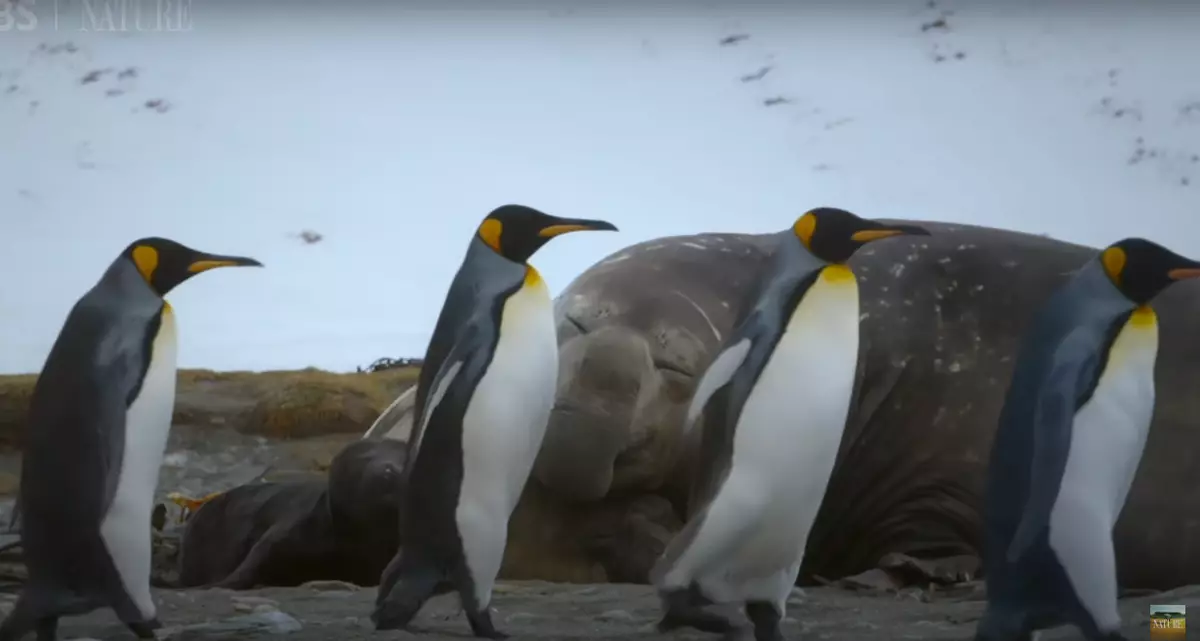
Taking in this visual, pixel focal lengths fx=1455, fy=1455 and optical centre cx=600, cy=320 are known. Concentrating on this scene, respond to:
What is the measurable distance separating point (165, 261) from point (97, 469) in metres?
0.29

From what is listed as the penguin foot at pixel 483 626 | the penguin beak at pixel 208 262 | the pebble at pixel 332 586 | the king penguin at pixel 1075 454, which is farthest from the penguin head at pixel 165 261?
the king penguin at pixel 1075 454

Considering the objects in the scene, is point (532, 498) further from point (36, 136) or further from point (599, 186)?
point (36, 136)

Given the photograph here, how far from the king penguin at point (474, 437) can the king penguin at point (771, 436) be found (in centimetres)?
21

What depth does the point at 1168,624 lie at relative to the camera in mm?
1862

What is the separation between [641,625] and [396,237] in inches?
29.2

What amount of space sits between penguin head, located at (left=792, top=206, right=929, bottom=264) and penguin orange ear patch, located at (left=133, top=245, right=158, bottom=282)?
33.2 inches

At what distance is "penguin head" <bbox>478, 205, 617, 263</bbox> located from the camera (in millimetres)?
1888

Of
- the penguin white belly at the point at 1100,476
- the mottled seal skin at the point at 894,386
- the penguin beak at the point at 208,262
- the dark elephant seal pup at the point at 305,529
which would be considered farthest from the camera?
the mottled seal skin at the point at 894,386

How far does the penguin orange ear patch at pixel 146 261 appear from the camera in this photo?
189 centimetres

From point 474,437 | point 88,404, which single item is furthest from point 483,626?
point 88,404

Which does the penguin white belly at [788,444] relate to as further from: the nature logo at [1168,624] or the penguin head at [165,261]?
the penguin head at [165,261]

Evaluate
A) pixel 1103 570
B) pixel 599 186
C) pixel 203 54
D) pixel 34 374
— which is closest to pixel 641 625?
pixel 1103 570

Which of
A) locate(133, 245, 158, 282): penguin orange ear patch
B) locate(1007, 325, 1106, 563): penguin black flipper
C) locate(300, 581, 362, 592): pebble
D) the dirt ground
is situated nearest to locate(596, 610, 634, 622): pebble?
the dirt ground

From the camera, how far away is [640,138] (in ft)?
7.40
